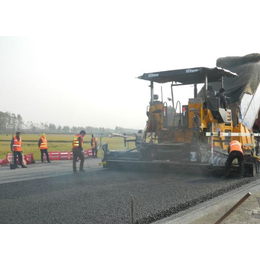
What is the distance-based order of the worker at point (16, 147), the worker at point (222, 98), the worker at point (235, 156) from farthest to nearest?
the worker at point (16, 147) < the worker at point (222, 98) < the worker at point (235, 156)

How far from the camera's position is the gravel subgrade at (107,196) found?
489 cm

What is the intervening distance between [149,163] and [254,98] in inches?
169

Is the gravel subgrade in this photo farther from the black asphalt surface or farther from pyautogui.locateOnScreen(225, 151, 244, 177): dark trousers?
pyautogui.locateOnScreen(225, 151, 244, 177): dark trousers

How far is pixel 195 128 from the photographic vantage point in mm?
8992

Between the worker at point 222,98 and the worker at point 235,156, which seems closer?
the worker at point 235,156

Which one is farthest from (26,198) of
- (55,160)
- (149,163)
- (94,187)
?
(55,160)

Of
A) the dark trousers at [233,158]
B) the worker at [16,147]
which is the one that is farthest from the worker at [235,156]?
the worker at [16,147]

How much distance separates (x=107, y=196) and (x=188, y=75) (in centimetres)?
449

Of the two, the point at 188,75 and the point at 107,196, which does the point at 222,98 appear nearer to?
the point at 188,75

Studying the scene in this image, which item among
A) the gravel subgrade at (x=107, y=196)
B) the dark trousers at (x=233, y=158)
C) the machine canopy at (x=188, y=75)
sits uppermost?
the machine canopy at (x=188, y=75)

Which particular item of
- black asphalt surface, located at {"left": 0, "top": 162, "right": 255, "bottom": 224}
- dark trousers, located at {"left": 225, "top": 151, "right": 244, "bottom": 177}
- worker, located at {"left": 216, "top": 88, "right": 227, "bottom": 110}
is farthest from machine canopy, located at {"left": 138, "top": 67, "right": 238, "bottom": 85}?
black asphalt surface, located at {"left": 0, "top": 162, "right": 255, "bottom": 224}

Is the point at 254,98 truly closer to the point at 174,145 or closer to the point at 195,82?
the point at 195,82

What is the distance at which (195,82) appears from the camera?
9.72 m

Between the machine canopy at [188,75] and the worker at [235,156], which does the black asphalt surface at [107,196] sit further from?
the machine canopy at [188,75]
